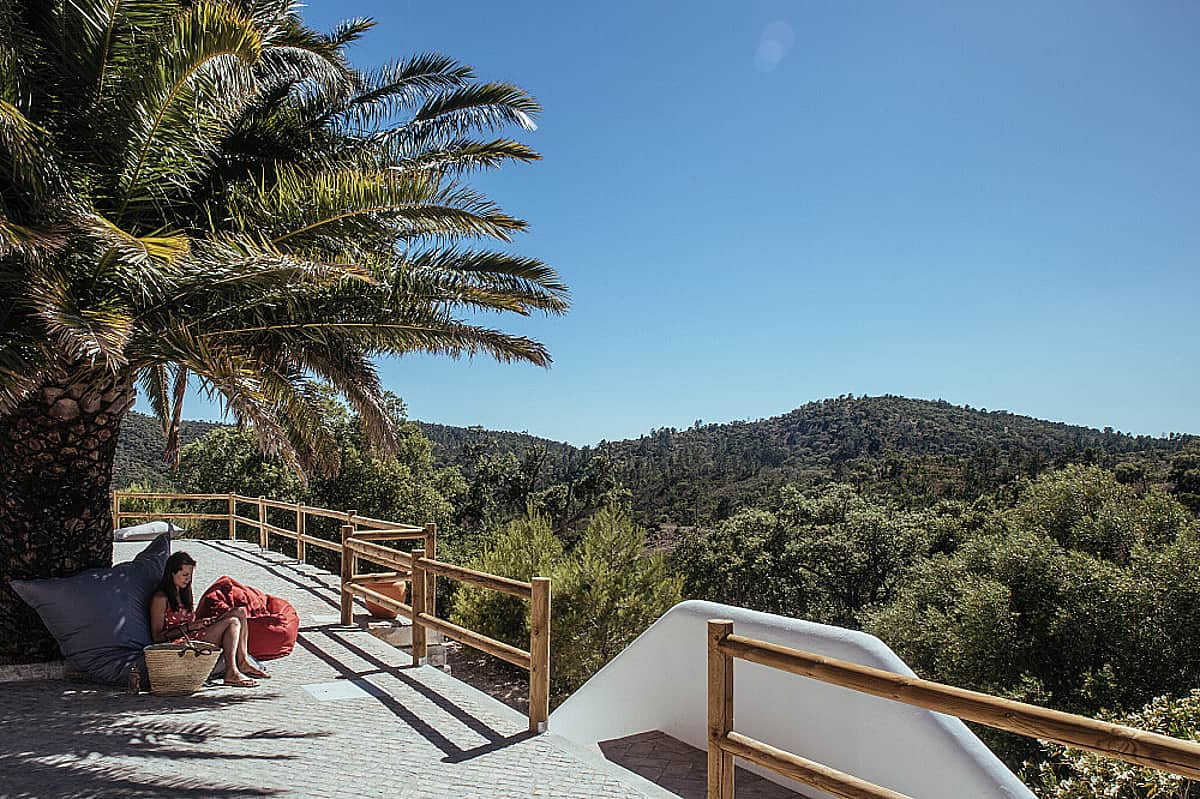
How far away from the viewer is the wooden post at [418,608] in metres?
6.93

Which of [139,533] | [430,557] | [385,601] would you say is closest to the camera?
[385,601]

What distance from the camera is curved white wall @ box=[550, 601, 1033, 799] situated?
407 centimetres

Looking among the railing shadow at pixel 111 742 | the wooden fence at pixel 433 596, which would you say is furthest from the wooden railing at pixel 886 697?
the railing shadow at pixel 111 742

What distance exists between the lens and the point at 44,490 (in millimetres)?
6379

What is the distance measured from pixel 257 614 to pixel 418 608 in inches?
64.7

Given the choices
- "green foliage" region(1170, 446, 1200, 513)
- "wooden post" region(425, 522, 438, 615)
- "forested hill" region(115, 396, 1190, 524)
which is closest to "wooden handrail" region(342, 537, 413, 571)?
"wooden post" region(425, 522, 438, 615)

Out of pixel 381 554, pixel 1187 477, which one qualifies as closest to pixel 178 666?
pixel 381 554

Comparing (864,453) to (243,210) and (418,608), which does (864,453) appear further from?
(243,210)

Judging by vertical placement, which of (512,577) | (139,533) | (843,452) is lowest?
(512,577)

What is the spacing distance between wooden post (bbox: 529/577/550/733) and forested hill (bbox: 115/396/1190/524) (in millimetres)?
32719

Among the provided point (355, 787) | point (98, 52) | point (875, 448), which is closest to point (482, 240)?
point (98, 52)

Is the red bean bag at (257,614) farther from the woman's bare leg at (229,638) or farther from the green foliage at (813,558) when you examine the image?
the green foliage at (813,558)

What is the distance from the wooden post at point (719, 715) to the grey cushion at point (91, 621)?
486 cm

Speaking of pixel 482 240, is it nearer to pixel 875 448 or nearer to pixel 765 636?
pixel 765 636
